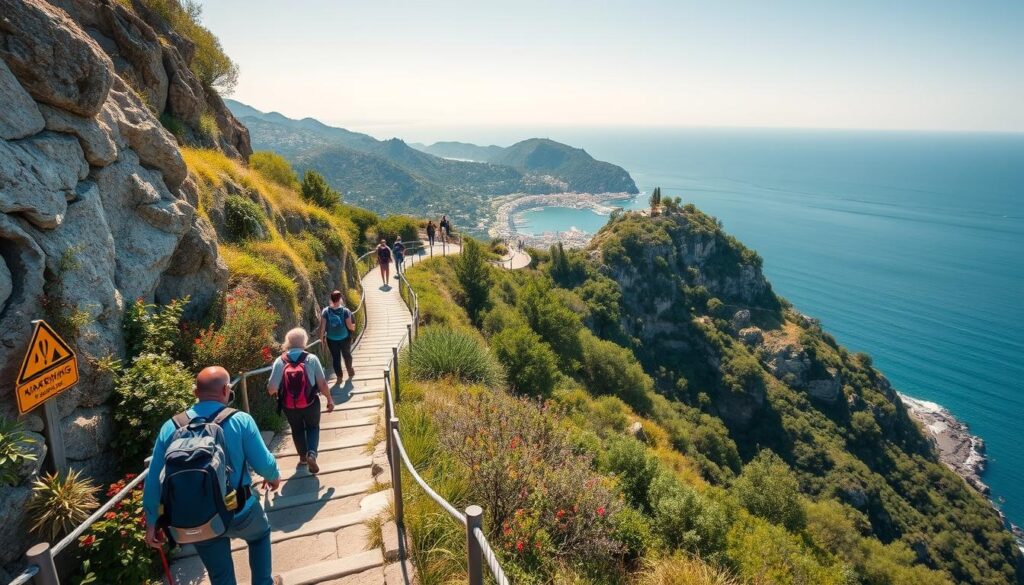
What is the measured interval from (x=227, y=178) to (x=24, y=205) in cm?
712

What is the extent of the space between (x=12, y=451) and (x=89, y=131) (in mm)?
3994

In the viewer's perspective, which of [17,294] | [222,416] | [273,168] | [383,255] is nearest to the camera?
[222,416]

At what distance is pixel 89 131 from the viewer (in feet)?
18.0

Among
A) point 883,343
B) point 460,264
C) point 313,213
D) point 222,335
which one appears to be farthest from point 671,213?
point 222,335

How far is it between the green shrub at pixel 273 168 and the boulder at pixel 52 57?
472 inches

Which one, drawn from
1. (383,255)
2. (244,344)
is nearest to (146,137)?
A: (244,344)

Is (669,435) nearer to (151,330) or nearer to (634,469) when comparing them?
(634,469)

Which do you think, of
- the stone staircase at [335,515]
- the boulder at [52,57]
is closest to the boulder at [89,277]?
the boulder at [52,57]

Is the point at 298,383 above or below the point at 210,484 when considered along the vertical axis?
below

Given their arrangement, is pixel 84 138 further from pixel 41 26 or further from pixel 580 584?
pixel 580 584

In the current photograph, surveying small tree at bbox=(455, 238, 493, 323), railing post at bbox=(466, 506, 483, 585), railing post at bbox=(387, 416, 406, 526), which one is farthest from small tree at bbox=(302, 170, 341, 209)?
railing post at bbox=(466, 506, 483, 585)

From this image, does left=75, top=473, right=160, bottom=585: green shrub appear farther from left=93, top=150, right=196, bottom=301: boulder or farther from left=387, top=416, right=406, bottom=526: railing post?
left=93, top=150, right=196, bottom=301: boulder

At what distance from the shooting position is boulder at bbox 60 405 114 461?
173 inches

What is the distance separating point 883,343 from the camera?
92.8 metres
